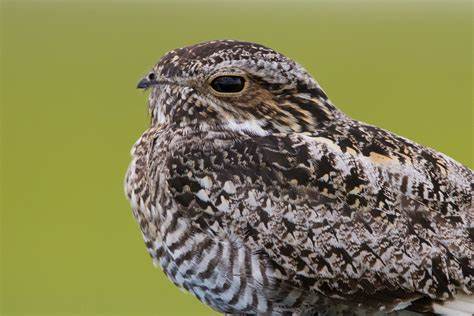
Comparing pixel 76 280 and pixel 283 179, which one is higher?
pixel 283 179

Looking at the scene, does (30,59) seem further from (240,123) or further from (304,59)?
(240,123)

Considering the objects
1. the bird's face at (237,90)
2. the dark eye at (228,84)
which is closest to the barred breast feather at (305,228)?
the bird's face at (237,90)

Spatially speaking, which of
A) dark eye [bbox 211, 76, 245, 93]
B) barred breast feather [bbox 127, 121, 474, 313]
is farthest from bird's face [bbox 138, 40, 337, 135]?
barred breast feather [bbox 127, 121, 474, 313]

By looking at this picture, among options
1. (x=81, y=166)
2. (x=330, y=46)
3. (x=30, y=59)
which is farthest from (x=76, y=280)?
(x=330, y=46)

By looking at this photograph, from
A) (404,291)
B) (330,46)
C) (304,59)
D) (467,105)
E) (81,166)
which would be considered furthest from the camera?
(330,46)

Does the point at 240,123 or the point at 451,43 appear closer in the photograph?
the point at 240,123

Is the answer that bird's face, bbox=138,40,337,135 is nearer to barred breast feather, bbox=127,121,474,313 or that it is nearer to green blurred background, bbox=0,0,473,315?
barred breast feather, bbox=127,121,474,313

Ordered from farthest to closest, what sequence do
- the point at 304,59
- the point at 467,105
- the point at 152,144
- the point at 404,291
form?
1. the point at 304,59
2. the point at 467,105
3. the point at 152,144
4. the point at 404,291
